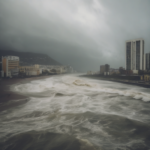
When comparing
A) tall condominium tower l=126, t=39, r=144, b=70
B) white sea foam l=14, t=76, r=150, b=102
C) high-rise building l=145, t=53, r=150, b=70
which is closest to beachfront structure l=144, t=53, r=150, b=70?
high-rise building l=145, t=53, r=150, b=70

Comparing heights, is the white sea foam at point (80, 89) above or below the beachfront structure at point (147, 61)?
below

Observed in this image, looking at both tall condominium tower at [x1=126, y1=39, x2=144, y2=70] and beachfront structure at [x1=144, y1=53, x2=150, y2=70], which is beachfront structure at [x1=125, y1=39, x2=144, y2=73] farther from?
beachfront structure at [x1=144, y1=53, x2=150, y2=70]

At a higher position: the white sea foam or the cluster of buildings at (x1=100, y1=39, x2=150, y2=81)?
the cluster of buildings at (x1=100, y1=39, x2=150, y2=81)

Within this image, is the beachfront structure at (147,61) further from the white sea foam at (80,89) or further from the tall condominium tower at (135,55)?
the white sea foam at (80,89)

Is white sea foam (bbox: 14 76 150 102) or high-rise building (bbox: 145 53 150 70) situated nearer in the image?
white sea foam (bbox: 14 76 150 102)

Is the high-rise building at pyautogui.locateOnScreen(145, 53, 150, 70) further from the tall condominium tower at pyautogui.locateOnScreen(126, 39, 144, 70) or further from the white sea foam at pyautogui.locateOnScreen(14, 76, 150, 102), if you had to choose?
the white sea foam at pyautogui.locateOnScreen(14, 76, 150, 102)

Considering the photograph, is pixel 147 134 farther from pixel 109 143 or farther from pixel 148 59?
pixel 148 59

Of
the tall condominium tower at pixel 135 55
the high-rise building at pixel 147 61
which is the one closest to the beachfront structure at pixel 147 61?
the high-rise building at pixel 147 61

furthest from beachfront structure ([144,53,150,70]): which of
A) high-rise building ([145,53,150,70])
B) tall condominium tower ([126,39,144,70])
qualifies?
tall condominium tower ([126,39,144,70])

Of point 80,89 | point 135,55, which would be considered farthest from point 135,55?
point 80,89
